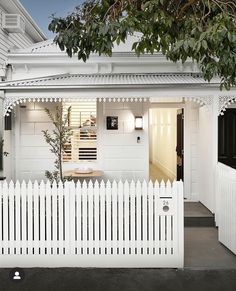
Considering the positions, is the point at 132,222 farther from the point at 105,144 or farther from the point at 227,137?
the point at 227,137

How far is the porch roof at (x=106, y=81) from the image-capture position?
293 inches

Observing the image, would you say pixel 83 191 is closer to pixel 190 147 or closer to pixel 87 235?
pixel 87 235

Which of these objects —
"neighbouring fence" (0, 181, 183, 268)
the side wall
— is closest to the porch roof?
the side wall

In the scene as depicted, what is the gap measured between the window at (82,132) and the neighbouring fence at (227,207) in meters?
3.88

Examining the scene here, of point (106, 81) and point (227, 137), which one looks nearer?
point (106, 81)

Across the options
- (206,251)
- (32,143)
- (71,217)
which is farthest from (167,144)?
(71,217)

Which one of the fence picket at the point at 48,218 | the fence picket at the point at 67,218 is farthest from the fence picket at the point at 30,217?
the fence picket at the point at 67,218

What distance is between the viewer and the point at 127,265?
5.03 m

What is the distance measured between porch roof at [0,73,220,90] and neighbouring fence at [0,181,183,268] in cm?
302

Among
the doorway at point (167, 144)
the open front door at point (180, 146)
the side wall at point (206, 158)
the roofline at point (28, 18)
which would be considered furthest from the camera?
the roofline at point (28, 18)

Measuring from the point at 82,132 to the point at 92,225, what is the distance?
4.37m

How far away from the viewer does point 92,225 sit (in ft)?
16.7

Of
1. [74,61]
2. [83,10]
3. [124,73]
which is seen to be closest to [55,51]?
[74,61]

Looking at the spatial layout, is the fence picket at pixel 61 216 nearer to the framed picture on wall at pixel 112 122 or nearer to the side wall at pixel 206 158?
the side wall at pixel 206 158
